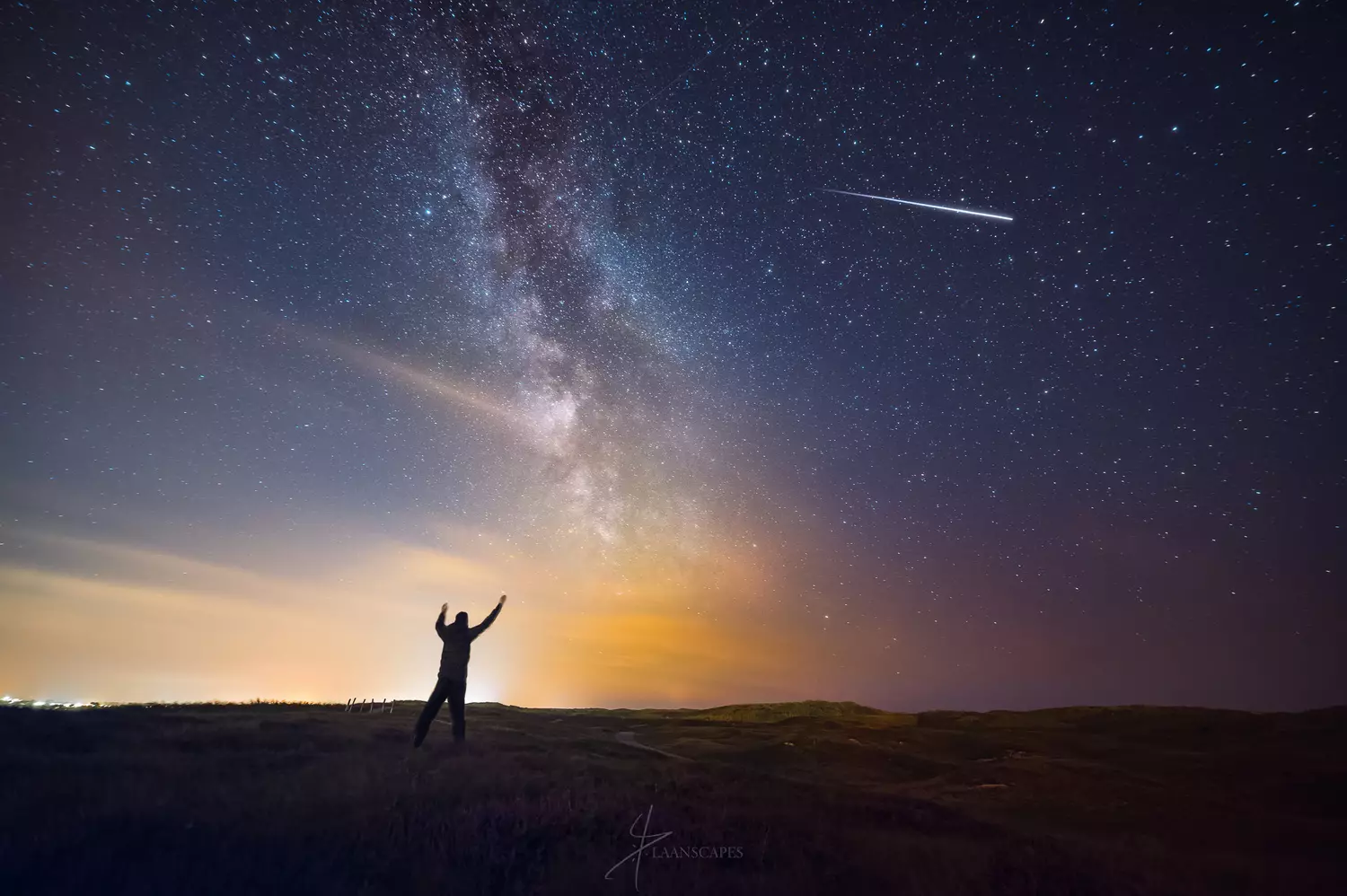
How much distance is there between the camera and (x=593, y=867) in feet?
18.0

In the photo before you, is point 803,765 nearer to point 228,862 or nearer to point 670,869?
point 670,869

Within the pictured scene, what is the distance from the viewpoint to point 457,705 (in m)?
12.6

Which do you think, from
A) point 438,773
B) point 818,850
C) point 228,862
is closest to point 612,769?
point 438,773

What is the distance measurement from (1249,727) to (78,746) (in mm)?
36744

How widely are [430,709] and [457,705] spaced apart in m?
0.58

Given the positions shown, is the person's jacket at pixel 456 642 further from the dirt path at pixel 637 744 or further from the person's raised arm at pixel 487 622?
the dirt path at pixel 637 744

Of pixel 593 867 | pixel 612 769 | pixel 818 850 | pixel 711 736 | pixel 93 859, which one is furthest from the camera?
pixel 711 736

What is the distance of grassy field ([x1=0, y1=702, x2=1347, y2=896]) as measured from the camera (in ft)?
16.4
